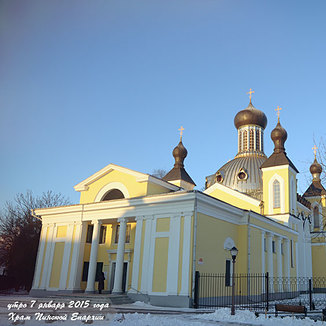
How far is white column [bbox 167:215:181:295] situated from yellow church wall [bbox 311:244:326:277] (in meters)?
23.1

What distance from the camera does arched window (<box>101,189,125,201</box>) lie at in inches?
956

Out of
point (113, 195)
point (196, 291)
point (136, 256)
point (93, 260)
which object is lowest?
point (196, 291)

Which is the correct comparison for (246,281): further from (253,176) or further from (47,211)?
(253,176)

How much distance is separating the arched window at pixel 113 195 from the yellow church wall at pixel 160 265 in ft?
16.1

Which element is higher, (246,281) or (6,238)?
(6,238)

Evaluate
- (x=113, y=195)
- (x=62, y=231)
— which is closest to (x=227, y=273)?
(x=113, y=195)

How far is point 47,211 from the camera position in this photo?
2608cm

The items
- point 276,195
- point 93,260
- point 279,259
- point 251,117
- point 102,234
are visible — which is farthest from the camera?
point 251,117

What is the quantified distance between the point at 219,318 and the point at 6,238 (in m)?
26.1

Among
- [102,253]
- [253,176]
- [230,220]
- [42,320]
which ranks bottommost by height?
[42,320]

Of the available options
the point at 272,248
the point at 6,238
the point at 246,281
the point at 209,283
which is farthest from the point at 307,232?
the point at 6,238

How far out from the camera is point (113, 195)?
2473 centimetres

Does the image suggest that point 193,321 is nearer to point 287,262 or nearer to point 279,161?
point 287,262

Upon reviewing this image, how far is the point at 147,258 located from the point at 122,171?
6028 millimetres
